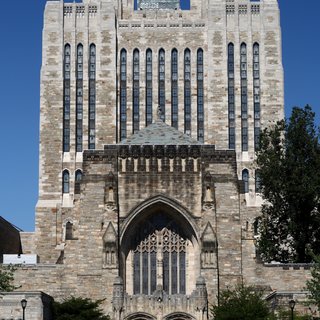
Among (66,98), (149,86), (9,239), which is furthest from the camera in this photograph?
(149,86)

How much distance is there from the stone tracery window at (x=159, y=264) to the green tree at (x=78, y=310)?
3.69 m

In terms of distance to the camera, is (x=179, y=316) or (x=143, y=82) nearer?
(x=179, y=316)

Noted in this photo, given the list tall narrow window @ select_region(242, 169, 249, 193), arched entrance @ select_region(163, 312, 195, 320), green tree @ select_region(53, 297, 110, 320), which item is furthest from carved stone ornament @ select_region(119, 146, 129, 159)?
tall narrow window @ select_region(242, 169, 249, 193)

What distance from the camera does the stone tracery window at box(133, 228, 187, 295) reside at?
60031 millimetres

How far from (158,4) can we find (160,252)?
133ft

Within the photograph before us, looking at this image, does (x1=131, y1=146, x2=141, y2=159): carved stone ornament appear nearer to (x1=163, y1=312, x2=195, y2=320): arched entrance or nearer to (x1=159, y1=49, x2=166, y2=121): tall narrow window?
(x1=163, y1=312, x2=195, y2=320): arched entrance

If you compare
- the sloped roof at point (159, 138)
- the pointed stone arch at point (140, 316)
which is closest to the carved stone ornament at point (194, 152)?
the sloped roof at point (159, 138)

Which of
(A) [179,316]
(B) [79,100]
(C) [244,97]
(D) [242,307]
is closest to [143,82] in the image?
(B) [79,100]

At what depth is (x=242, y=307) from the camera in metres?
54.3

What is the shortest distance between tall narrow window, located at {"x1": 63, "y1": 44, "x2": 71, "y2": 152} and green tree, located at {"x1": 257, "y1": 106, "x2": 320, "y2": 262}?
2144cm

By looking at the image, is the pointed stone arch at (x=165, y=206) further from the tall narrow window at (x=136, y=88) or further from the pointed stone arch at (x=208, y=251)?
the tall narrow window at (x=136, y=88)

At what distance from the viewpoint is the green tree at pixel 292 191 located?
67375 millimetres

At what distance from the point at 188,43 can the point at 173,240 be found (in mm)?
32648

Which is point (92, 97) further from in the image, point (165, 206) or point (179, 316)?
point (179, 316)
